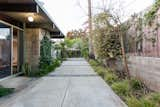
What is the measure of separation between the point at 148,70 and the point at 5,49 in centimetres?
566

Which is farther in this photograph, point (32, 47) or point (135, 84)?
point (32, 47)

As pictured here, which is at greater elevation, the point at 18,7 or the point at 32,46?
the point at 18,7

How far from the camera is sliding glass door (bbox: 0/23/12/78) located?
32.5 ft

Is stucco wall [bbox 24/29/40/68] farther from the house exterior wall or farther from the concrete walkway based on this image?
the concrete walkway

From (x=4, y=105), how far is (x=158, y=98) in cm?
341

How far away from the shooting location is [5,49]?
1031cm

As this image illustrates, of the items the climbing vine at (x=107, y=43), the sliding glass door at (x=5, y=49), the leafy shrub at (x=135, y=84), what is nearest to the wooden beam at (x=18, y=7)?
the sliding glass door at (x=5, y=49)

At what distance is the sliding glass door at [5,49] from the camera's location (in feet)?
32.5

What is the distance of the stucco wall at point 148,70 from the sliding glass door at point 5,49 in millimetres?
5010

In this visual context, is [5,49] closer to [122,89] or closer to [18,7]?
[18,7]

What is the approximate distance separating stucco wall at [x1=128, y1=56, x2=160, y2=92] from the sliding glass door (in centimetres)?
501

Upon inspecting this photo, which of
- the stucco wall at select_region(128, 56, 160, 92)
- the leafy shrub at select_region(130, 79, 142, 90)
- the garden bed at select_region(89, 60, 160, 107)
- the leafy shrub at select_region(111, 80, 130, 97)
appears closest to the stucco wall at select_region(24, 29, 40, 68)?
the garden bed at select_region(89, 60, 160, 107)

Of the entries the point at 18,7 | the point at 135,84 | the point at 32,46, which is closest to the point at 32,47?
the point at 32,46

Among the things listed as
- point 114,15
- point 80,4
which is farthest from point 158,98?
point 80,4
